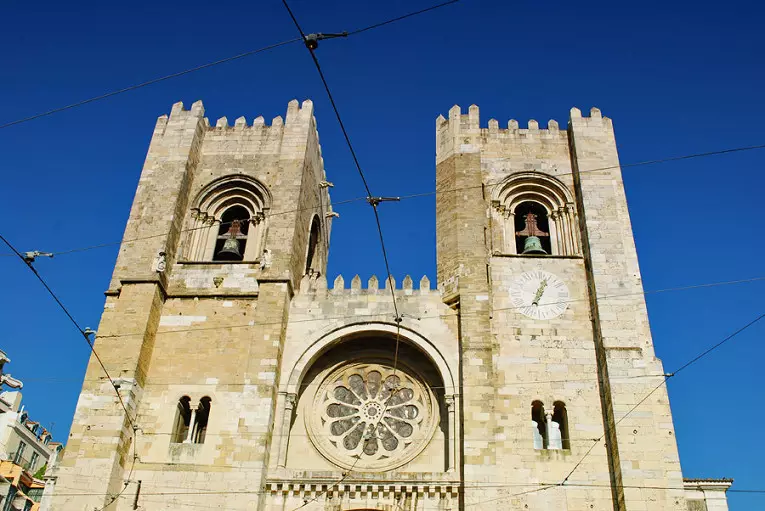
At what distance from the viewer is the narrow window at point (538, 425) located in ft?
54.0

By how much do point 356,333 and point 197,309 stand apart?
12.4 ft

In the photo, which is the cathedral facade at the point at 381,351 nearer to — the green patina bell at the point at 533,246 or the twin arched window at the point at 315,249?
the green patina bell at the point at 533,246

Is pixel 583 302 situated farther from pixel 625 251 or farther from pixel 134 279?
pixel 134 279

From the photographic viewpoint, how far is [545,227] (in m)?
20.7

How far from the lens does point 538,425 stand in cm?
1675

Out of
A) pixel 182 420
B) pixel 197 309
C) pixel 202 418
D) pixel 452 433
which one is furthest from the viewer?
pixel 197 309

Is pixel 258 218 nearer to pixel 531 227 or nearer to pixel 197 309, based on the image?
pixel 197 309

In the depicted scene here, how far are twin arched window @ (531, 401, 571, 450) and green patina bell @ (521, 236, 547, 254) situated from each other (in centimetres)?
418

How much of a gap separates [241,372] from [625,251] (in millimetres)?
9299

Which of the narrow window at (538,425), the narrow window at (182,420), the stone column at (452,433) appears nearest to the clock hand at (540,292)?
the narrow window at (538,425)

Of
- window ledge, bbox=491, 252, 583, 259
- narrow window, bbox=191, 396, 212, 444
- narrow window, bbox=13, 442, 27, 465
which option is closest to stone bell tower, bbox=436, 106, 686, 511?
window ledge, bbox=491, 252, 583, 259

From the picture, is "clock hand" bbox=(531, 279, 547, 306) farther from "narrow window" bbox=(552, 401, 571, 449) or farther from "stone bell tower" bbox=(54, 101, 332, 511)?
"stone bell tower" bbox=(54, 101, 332, 511)

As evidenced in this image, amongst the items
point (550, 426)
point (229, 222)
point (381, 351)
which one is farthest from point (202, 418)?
point (550, 426)

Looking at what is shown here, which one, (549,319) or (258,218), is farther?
(258,218)
